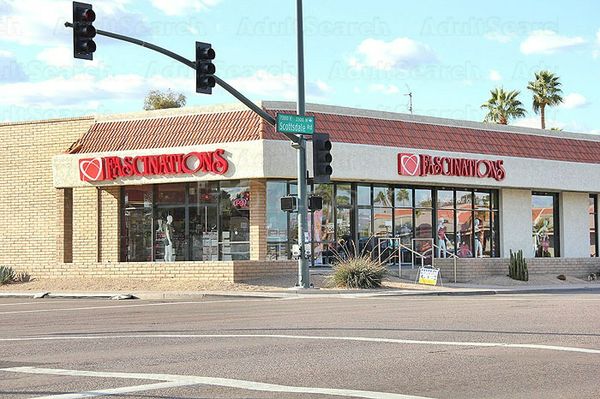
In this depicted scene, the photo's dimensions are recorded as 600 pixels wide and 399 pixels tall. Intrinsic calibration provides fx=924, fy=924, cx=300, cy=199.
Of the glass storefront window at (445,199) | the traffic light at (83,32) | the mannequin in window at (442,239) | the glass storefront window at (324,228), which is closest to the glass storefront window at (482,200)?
the glass storefront window at (445,199)

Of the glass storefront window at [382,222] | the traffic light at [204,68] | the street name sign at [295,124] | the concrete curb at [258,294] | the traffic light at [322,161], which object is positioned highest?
the traffic light at [204,68]

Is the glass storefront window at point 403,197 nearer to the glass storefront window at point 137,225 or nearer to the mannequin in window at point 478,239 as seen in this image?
the mannequin in window at point 478,239

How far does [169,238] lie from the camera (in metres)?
35.6

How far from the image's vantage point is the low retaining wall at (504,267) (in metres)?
34.8

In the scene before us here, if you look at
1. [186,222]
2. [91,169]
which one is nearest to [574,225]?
[186,222]

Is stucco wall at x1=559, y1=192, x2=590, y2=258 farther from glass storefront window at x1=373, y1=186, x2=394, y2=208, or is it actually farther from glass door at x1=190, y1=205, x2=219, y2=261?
glass door at x1=190, y1=205, x2=219, y2=261

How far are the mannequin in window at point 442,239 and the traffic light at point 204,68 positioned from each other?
1692cm

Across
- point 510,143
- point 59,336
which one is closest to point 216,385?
point 59,336

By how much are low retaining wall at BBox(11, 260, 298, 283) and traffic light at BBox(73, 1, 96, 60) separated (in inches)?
426

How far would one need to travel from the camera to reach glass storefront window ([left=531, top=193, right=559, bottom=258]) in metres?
42.3

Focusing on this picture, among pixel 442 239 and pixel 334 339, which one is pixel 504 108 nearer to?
pixel 442 239

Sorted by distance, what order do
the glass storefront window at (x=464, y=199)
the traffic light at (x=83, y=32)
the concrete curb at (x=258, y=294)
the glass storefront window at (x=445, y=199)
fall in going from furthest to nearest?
the glass storefront window at (x=464, y=199), the glass storefront window at (x=445, y=199), the concrete curb at (x=258, y=294), the traffic light at (x=83, y=32)

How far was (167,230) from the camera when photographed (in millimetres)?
35688

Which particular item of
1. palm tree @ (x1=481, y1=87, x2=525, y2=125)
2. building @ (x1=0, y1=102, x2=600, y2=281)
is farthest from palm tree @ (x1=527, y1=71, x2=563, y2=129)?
building @ (x1=0, y1=102, x2=600, y2=281)
